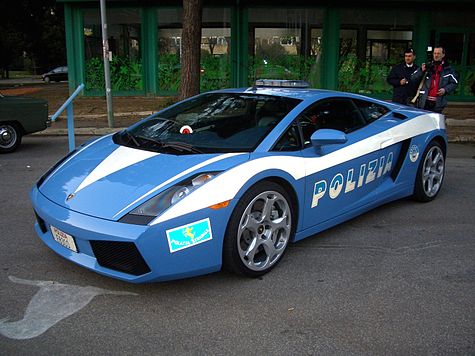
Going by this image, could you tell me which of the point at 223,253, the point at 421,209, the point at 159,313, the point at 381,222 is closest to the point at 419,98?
the point at 421,209

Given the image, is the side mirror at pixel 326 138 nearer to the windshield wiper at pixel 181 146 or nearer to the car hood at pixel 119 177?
the car hood at pixel 119 177

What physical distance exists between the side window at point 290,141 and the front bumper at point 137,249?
83cm

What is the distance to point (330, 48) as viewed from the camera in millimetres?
16062

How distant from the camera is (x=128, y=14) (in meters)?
16.1

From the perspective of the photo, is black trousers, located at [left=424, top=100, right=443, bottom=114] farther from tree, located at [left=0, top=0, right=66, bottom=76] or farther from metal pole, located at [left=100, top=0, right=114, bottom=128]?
tree, located at [left=0, top=0, right=66, bottom=76]

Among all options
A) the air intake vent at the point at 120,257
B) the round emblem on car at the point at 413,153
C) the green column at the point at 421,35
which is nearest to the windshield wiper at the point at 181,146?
the air intake vent at the point at 120,257

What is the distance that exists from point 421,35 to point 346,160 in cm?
1364

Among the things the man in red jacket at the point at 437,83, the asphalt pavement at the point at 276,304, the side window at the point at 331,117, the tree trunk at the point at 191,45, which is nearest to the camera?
the asphalt pavement at the point at 276,304

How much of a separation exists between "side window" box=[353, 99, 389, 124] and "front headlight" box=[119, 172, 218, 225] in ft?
6.81

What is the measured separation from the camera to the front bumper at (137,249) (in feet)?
9.82

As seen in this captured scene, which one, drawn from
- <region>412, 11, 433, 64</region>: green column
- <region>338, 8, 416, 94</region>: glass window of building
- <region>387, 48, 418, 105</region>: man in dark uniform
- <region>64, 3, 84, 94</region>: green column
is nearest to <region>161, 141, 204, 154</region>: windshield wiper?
<region>387, 48, 418, 105</region>: man in dark uniform

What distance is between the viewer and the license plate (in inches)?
127

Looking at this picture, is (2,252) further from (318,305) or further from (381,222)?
(381,222)

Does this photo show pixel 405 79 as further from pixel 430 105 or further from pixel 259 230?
pixel 259 230
